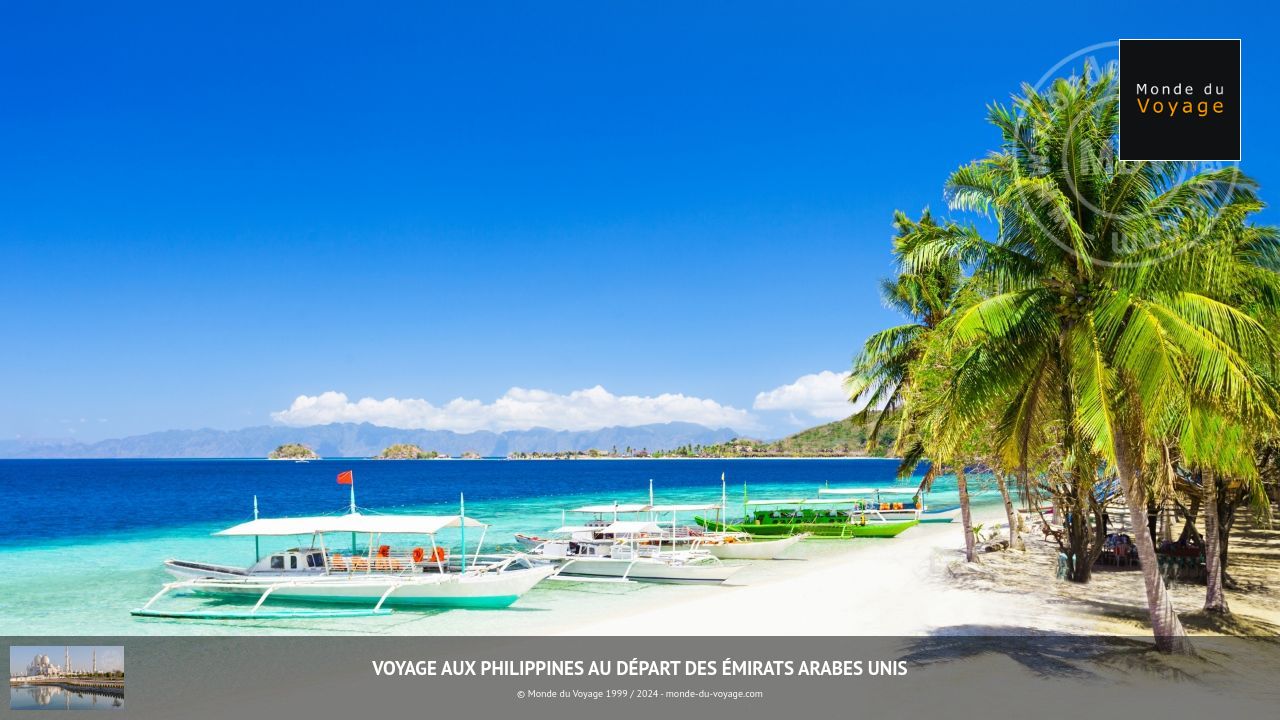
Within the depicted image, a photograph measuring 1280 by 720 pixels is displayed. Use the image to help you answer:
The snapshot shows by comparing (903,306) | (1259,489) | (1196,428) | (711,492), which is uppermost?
(903,306)

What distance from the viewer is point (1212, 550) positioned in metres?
13.6

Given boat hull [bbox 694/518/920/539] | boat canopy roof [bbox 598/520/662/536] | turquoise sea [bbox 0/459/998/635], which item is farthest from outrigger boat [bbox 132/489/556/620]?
boat hull [bbox 694/518/920/539]

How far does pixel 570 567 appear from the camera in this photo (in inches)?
971

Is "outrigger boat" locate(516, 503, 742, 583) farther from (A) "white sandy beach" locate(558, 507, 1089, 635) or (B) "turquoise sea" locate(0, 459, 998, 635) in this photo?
(A) "white sandy beach" locate(558, 507, 1089, 635)

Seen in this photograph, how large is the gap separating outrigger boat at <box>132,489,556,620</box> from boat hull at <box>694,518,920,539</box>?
561 inches

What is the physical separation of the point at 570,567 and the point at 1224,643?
1642 centimetres

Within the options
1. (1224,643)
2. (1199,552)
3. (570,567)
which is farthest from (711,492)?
(1224,643)

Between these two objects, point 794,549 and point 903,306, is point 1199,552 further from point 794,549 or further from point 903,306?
point 794,549

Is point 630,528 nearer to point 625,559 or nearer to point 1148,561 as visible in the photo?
point 625,559

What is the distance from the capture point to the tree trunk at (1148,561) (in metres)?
10.8

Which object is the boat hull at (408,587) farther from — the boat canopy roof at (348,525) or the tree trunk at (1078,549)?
the tree trunk at (1078,549)

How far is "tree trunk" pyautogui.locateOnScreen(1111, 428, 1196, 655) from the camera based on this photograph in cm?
1075

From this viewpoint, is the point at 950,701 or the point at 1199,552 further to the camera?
the point at 1199,552

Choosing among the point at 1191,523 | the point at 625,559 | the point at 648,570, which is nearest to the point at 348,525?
the point at 625,559
